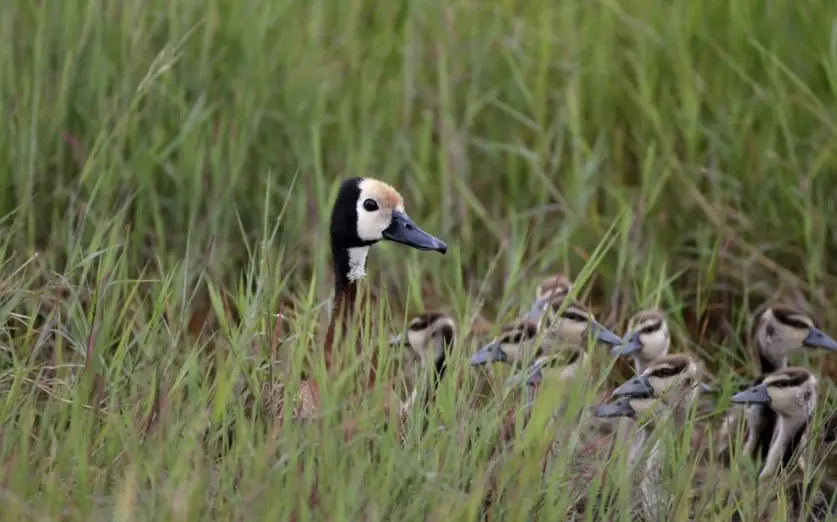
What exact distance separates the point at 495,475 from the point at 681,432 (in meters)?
0.96

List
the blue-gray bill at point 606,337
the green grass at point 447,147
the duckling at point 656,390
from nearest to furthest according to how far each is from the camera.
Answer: the duckling at point 656,390 → the blue-gray bill at point 606,337 → the green grass at point 447,147

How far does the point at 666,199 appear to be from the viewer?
247 inches

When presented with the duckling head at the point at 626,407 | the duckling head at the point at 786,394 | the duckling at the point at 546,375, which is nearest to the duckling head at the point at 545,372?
the duckling at the point at 546,375

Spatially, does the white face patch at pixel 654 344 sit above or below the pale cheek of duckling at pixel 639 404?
above

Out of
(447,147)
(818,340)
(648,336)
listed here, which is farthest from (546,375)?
(447,147)

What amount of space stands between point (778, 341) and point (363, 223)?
157 cm

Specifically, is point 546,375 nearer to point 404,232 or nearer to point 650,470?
point 650,470

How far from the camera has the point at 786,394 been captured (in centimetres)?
480

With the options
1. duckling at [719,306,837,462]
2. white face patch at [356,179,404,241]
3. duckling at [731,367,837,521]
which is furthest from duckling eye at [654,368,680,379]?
white face patch at [356,179,404,241]

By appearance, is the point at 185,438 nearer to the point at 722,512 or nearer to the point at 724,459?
the point at 722,512

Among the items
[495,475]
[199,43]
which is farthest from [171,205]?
[495,475]

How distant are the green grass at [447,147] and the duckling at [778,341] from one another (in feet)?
0.52

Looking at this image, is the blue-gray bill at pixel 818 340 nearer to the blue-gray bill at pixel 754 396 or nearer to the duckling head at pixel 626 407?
the blue-gray bill at pixel 754 396

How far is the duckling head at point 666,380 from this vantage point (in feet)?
14.7
